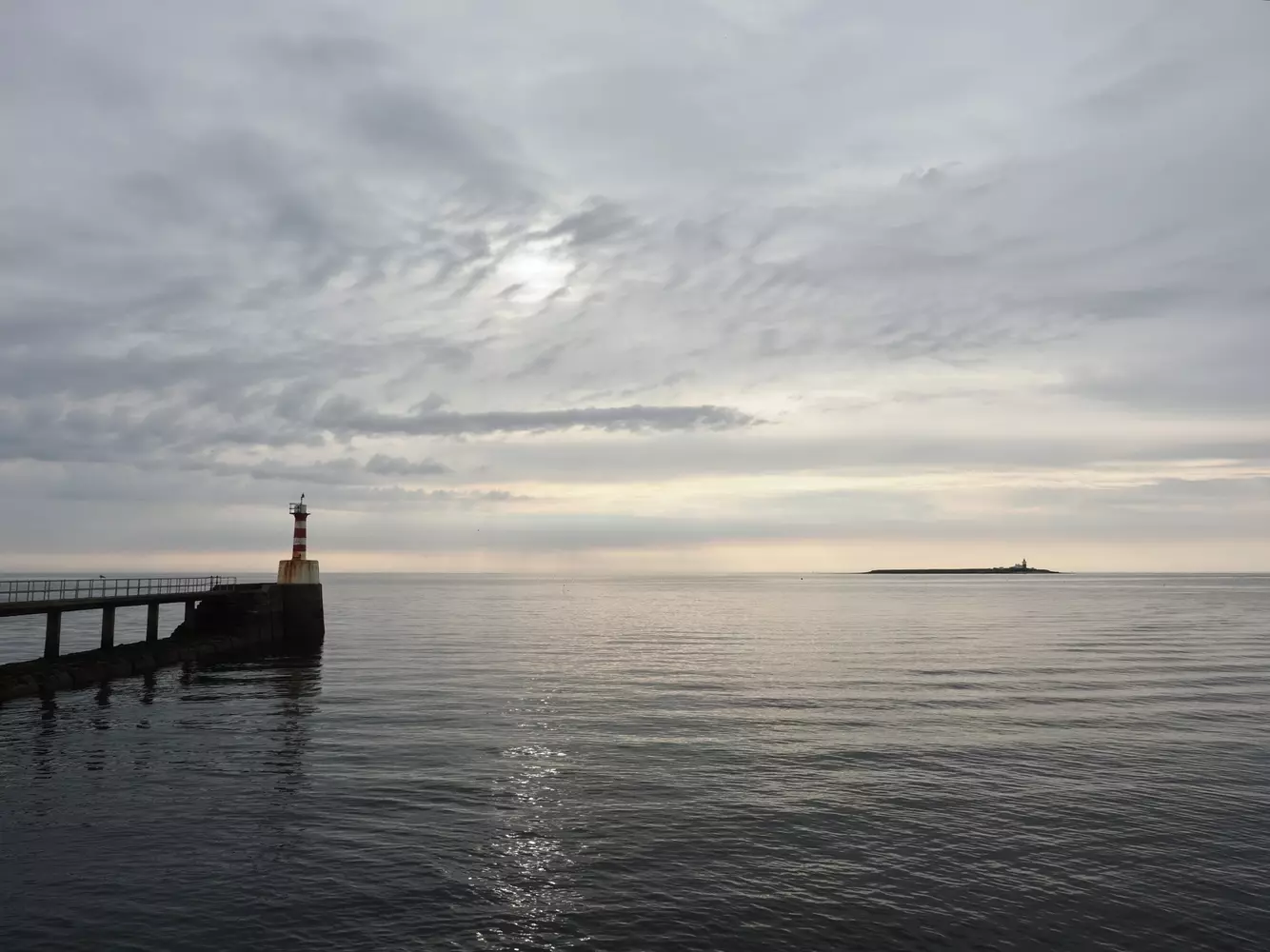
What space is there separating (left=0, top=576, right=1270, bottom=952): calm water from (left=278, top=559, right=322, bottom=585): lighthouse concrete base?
55.7ft

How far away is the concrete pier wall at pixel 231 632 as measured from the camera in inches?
1694

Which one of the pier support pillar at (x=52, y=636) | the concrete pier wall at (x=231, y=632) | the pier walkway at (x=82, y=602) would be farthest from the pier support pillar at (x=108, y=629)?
the pier support pillar at (x=52, y=636)

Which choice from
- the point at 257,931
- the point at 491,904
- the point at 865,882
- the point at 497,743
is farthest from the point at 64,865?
the point at 865,882

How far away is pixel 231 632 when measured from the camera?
5181cm

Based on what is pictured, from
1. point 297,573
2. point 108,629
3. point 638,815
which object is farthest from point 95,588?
point 638,815

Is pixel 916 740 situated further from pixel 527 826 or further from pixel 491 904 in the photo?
pixel 491 904

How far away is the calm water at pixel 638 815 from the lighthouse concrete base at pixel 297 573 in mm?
16967

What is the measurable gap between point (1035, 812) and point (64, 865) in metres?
19.7

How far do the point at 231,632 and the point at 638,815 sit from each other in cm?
4187

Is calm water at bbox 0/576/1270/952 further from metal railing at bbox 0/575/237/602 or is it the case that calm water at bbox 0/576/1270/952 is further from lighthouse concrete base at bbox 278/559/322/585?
lighthouse concrete base at bbox 278/559/322/585

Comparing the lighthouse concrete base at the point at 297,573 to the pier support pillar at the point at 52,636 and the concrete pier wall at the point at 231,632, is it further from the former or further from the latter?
the pier support pillar at the point at 52,636

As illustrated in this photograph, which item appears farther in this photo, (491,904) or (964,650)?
(964,650)

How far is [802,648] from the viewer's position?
57750mm

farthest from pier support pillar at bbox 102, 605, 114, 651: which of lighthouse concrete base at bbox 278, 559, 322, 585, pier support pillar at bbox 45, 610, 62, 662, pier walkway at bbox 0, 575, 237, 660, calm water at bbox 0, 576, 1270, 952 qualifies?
lighthouse concrete base at bbox 278, 559, 322, 585
